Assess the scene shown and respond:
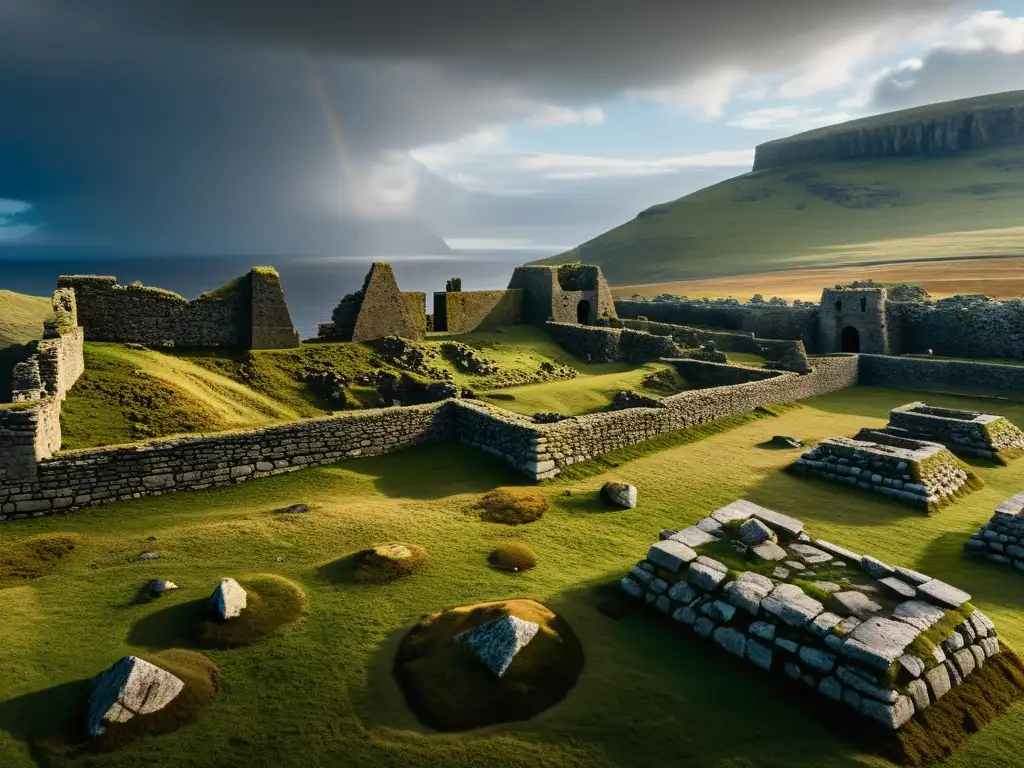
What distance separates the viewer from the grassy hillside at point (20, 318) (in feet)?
93.1

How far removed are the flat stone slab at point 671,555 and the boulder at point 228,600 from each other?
21.2 feet

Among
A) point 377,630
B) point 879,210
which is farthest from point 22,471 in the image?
point 879,210

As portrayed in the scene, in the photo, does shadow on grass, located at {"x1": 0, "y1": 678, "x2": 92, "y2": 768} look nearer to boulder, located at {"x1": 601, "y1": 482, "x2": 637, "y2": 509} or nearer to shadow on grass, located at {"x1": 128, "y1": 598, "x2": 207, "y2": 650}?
shadow on grass, located at {"x1": 128, "y1": 598, "x2": 207, "y2": 650}

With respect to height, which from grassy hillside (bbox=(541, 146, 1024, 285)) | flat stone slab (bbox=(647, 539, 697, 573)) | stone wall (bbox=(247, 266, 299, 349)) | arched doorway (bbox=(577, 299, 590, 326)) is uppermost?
grassy hillside (bbox=(541, 146, 1024, 285))

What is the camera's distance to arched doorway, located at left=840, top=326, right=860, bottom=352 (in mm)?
40844

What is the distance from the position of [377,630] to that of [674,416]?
1516cm

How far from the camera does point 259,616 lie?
30.4ft

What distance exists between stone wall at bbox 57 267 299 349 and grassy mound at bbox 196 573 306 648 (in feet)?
56.5

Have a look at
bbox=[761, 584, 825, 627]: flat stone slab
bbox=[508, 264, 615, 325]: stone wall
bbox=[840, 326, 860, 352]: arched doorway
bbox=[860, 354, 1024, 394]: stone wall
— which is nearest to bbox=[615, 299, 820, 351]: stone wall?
bbox=[840, 326, 860, 352]: arched doorway

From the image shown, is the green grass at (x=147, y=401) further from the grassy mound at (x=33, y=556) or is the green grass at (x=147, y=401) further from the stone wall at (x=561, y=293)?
the stone wall at (x=561, y=293)

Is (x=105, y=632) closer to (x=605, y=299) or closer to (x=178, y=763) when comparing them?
(x=178, y=763)

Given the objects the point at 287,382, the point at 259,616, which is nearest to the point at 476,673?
the point at 259,616

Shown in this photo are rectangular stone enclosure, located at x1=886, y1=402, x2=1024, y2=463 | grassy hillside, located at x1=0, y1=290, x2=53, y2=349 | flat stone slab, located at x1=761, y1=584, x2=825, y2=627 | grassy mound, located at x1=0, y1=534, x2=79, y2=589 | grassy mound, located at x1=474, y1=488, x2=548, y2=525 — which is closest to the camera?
flat stone slab, located at x1=761, y1=584, x2=825, y2=627

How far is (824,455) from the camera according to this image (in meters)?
18.5
